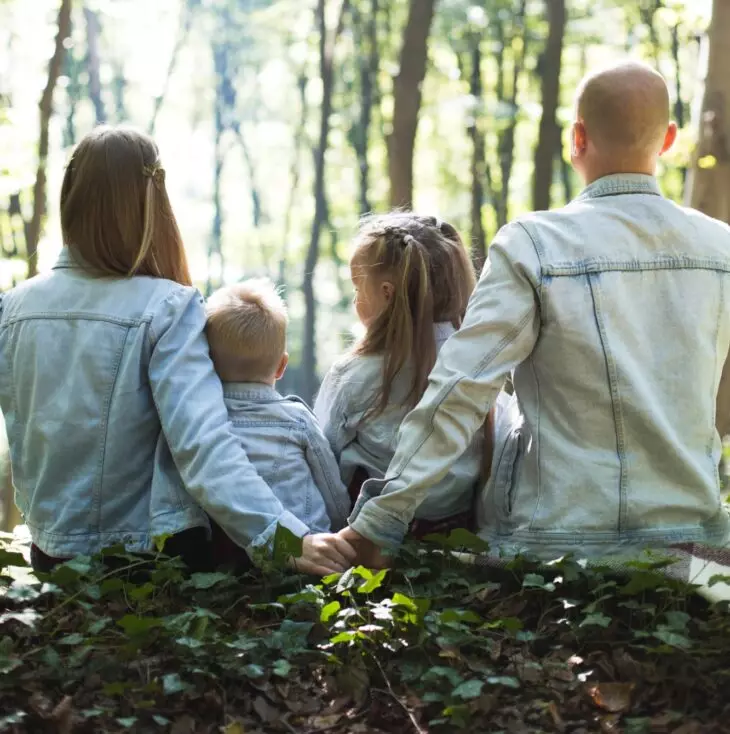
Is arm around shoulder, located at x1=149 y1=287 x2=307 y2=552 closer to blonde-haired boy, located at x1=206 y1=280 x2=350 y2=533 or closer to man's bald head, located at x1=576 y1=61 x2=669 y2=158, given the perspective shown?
blonde-haired boy, located at x1=206 y1=280 x2=350 y2=533

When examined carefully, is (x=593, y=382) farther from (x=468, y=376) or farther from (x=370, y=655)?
(x=370, y=655)

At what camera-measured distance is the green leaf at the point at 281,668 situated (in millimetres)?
2705

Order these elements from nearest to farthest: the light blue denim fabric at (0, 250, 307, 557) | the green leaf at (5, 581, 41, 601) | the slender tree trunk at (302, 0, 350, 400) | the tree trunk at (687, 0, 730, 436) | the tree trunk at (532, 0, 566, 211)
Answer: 1. the green leaf at (5, 581, 41, 601)
2. the light blue denim fabric at (0, 250, 307, 557)
3. the tree trunk at (687, 0, 730, 436)
4. the tree trunk at (532, 0, 566, 211)
5. the slender tree trunk at (302, 0, 350, 400)

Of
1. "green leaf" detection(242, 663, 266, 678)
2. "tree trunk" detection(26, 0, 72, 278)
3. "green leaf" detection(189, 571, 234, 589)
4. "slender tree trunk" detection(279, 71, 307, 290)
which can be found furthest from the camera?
"slender tree trunk" detection(279, 71, 307, 290)

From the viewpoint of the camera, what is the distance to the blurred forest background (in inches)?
379

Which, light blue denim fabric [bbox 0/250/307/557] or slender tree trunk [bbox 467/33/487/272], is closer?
light blue denim fabric [bbox 0/250/307/557]

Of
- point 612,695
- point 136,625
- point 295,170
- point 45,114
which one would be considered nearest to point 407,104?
point 45,114

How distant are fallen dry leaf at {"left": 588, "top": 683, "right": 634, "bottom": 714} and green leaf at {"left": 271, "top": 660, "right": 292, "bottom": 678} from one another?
30.7 inches

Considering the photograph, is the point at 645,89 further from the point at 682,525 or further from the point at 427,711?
the point at 427,711

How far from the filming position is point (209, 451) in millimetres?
3492

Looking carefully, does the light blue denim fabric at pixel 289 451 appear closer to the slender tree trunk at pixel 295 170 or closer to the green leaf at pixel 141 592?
the green leaf at pixel 141 592

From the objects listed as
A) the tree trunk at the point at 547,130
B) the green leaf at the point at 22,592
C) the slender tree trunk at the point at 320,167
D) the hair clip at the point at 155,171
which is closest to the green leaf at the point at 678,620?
the green leaf at the point at 22,592

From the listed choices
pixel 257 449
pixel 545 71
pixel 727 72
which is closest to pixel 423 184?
pixel 545 71

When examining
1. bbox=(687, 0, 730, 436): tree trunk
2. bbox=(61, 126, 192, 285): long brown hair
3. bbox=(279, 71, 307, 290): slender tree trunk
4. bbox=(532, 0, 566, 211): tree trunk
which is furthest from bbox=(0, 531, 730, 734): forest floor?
bbox=(279, 71, 307, 290): slender tree trunk
